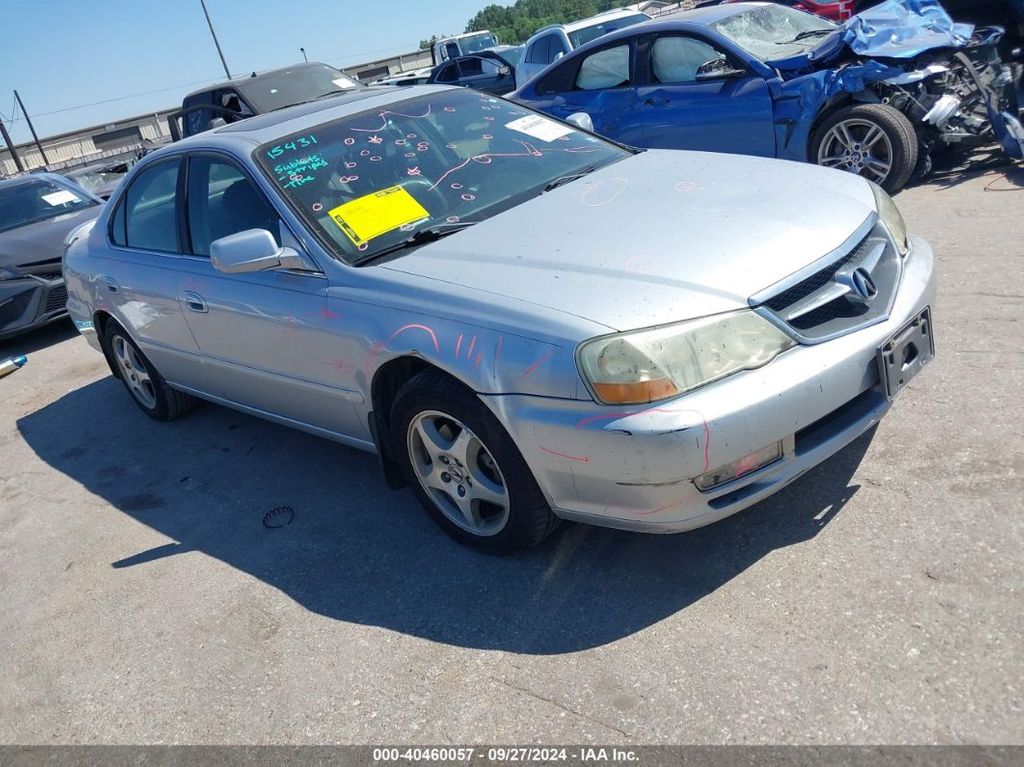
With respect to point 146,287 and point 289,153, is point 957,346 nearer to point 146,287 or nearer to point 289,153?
point 289,153

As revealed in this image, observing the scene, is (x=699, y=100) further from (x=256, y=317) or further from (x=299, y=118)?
(x=256, y=317)

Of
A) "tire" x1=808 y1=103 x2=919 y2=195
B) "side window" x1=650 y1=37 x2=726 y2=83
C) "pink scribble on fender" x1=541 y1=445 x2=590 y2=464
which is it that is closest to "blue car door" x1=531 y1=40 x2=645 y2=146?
"side window" x1=650 y1=37 x2=726 y2=83

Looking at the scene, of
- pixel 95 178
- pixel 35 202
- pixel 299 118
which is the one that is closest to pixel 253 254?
pixel 299 118

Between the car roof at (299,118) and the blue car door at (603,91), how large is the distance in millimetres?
3173

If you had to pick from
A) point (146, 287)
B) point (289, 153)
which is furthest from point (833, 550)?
point (146, 287)

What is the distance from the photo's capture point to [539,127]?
4.28 m

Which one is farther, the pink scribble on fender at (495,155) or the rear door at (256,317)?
the pink scribble on fender at (495,155)

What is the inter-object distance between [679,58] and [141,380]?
4881mm

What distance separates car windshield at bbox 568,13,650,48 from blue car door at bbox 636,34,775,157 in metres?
5.91

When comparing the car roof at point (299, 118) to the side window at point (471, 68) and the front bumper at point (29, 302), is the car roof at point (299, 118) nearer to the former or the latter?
the front bumper at point (29, 302)

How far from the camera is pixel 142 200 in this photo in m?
4.77

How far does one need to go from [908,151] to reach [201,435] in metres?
5.24

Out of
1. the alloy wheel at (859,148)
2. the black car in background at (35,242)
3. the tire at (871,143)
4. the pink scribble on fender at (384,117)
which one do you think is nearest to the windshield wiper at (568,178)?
the pink scribble on fender at (384,117)

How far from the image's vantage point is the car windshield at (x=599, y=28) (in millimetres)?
12898
